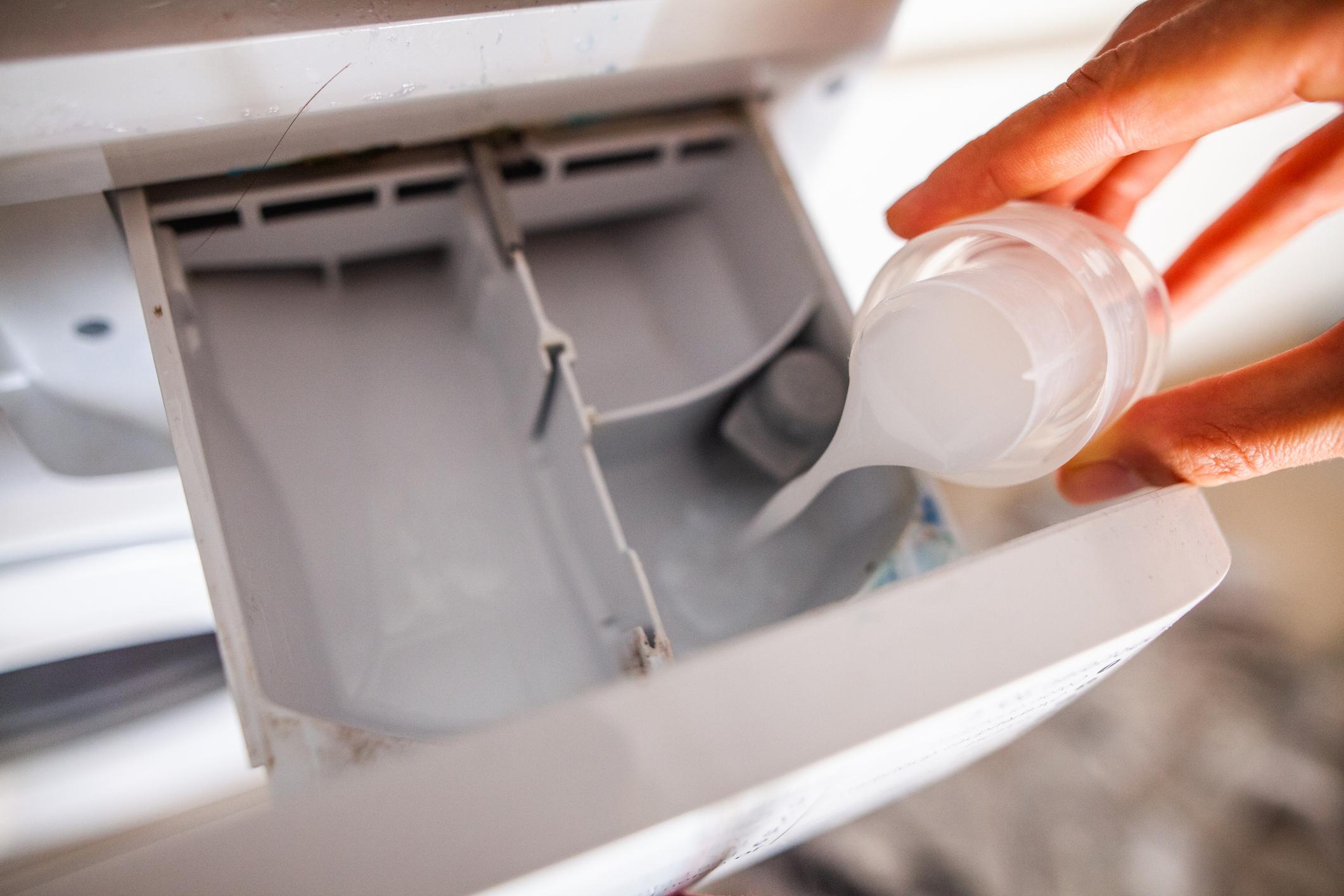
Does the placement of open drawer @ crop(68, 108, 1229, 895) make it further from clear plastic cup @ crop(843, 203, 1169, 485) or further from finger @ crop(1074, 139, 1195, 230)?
finger @ crop(1074, 139, 1195, 230)

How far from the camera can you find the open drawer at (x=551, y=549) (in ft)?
0.88

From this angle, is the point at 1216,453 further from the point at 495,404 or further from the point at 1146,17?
the point at 495,404

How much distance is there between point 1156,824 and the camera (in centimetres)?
89

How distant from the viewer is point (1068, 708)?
36.4 inches

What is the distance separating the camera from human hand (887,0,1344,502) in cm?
39

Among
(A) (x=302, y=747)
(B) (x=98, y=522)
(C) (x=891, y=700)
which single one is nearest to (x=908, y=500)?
(C) (x=891, y=700)


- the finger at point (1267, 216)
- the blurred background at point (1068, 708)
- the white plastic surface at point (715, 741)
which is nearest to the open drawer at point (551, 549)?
the white plastic surface at point (715, 741)

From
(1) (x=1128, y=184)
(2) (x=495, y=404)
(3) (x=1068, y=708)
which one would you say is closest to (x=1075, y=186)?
(1) (x=1128, y=184)

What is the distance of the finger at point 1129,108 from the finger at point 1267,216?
0.23 metres

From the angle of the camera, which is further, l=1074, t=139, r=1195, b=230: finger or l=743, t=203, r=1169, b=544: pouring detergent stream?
l=1074, t=139, r=1195, b=230: finger

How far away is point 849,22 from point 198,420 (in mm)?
423

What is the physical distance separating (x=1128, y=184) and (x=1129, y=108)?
0.19m

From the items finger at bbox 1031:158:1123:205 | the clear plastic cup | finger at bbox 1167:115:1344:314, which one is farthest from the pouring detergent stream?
finger at bbox 1167:115:1344:314

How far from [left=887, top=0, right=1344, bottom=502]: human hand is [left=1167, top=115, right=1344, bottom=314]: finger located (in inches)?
6.2
